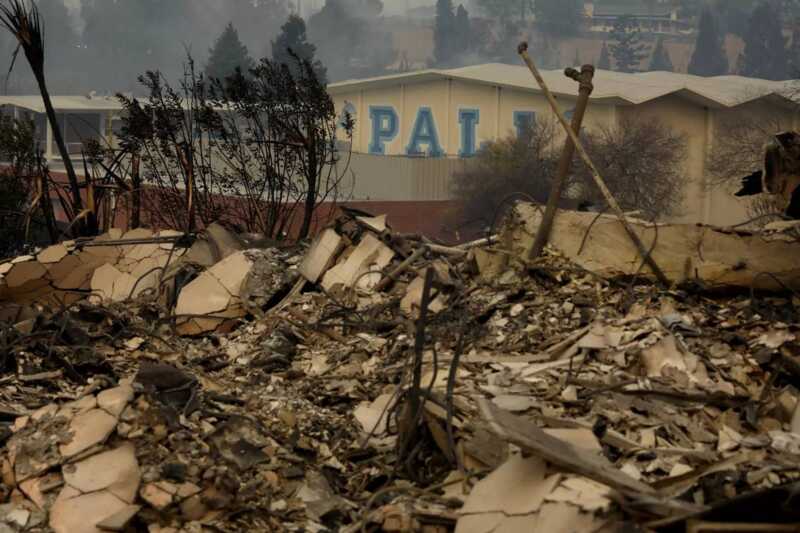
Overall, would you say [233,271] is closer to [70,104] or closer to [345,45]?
[70,104]

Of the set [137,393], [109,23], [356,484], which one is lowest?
[356,484]

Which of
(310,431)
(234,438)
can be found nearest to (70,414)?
(234,438)

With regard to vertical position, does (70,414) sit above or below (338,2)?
below

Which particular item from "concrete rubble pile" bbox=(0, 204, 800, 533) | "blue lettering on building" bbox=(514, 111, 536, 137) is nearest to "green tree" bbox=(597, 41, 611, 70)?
"blue lettering on building" bbox=(514, 111, 536, 137)

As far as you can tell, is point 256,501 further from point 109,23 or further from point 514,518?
point 109,23

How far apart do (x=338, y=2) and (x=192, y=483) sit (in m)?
127

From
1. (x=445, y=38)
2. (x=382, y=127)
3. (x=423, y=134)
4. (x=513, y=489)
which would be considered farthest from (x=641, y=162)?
(x=445, y=38)

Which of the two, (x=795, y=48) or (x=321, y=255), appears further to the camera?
(x=795, y=48)

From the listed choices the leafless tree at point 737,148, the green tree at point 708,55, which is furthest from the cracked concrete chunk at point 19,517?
the green tree at point 708,55

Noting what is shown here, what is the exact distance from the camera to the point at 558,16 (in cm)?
13288

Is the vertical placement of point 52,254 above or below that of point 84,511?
above

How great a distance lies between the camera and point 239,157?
14.4m

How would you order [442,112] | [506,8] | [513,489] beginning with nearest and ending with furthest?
[513,489]
[442,112]
[506,8]

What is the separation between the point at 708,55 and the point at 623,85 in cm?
6798
